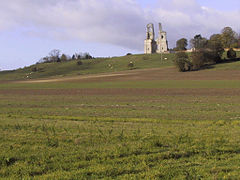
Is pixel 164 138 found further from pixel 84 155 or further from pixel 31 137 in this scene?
pixel 31 137

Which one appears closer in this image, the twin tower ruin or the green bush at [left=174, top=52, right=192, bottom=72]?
the green bush at [left=174, top=52, right=192, bottom=72]

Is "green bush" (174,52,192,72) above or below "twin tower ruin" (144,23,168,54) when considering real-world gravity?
below

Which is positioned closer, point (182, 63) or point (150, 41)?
point (182, 63)

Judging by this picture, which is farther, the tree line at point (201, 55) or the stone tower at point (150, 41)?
the stone tower at point (150, 41)

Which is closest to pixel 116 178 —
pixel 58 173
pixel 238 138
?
pixel 58 173

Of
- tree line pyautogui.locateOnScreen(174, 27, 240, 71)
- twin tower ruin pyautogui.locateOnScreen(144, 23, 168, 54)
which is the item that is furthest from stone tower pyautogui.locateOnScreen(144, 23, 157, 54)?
tree line pyautogui.locateOnScreen(174, 27, 240, 71)

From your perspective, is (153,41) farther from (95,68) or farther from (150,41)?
(95,68)

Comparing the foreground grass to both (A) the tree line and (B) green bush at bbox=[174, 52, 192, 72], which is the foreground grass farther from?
(A) the tree line

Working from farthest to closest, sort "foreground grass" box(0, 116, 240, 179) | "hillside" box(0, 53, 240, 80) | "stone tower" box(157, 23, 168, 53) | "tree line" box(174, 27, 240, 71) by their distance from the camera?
"stone tower" box(157, 23, 168, 53)
"hillside" box(0, 53, 240, 80)
"tree line" box(174, 27, 240, 71)
"foreground grass" box(0, 116, 240, 179)

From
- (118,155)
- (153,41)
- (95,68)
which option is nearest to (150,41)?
(153,41)

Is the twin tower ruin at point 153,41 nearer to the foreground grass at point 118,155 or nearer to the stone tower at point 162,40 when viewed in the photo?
the stone tower at point 162,40

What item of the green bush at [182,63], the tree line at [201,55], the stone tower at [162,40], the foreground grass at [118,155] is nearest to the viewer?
the foreground grass at [118,155]

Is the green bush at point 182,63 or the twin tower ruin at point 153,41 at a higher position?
the twin tower ruin at point 153,41

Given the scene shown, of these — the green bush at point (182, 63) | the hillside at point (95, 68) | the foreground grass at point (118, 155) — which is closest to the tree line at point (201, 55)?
A: the green bush at point (182, 63)
